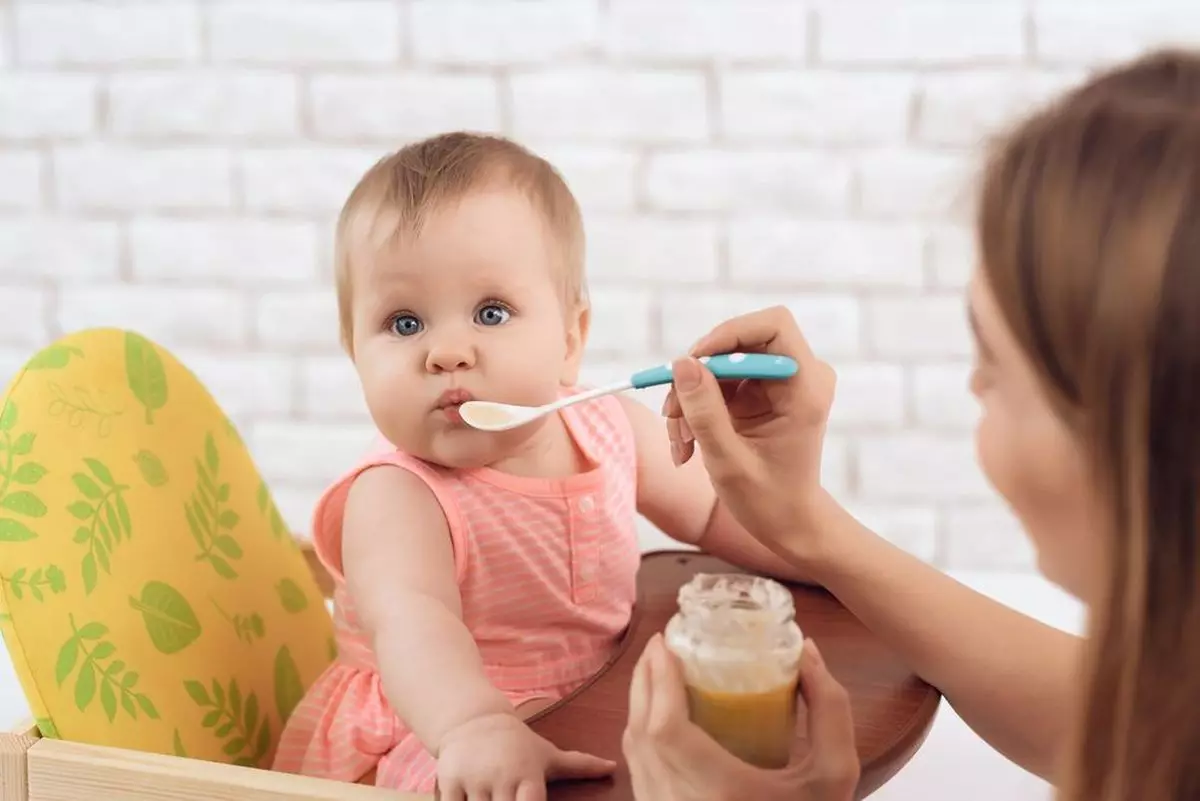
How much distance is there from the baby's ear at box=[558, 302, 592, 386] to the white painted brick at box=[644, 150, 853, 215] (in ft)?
2.53

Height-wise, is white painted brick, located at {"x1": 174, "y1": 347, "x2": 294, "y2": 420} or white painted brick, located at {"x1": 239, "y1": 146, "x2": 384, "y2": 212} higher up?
white painted brick, located at {"x1": 239, "y1": 146, "x2": 384, "y2": 212}

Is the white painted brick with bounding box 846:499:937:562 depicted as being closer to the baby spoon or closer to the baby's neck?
the baby's neck

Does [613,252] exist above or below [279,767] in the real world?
above

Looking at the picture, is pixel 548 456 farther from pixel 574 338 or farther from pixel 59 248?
pixel 59 248

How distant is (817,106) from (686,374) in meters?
1.07

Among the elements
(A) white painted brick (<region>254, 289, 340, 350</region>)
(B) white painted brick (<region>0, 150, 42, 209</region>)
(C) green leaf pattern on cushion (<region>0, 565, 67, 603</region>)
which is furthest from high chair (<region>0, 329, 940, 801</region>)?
(B) white painted brick (<region>0, 150, 42, 209</region>)

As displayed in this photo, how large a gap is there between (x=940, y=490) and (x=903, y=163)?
464 mm

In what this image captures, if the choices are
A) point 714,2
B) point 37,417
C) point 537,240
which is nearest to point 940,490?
point 714,2

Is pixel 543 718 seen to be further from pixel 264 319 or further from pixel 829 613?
pixel 264 319

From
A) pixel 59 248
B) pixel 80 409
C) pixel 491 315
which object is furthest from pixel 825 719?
pixel 59 248

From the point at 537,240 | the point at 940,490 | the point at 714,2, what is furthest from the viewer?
the point at 940,490

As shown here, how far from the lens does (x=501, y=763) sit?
2.41ft

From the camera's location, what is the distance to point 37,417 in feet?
3.23

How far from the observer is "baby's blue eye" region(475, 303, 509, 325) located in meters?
→ 0.94
